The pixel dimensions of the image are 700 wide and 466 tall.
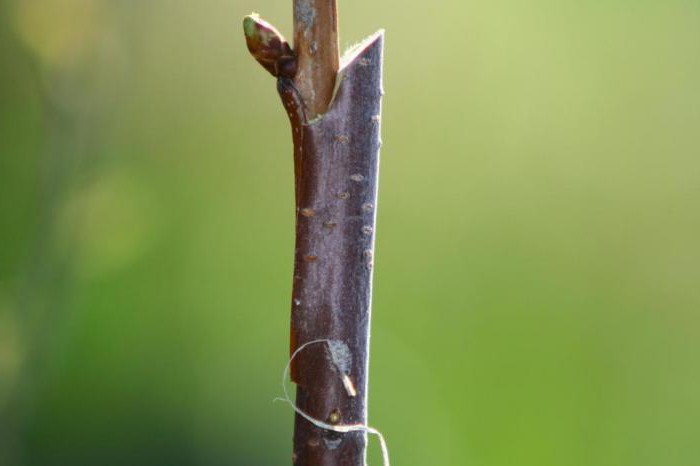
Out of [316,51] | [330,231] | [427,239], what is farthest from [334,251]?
[427,239]

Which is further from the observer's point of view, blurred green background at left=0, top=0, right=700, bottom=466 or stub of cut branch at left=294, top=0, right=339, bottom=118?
blurred green background at left=0, top=0, right=700, bottom=466

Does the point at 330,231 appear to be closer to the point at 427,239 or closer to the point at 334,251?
the point at 334,251

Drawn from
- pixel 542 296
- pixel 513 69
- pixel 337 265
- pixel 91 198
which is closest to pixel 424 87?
pixel 513 69

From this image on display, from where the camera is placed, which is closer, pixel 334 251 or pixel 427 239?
pixel 334 251

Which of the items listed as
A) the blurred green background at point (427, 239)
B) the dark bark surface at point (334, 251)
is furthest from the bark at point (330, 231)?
the blurred green background at point (427, 239)

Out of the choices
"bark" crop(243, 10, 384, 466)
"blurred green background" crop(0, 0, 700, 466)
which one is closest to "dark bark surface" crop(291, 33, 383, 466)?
"bark" crop(243, 10, 384, 466)

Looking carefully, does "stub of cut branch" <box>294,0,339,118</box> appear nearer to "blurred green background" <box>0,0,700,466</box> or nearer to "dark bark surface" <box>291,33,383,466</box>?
"dark bark surface" <box>291,33,383,466</box>
